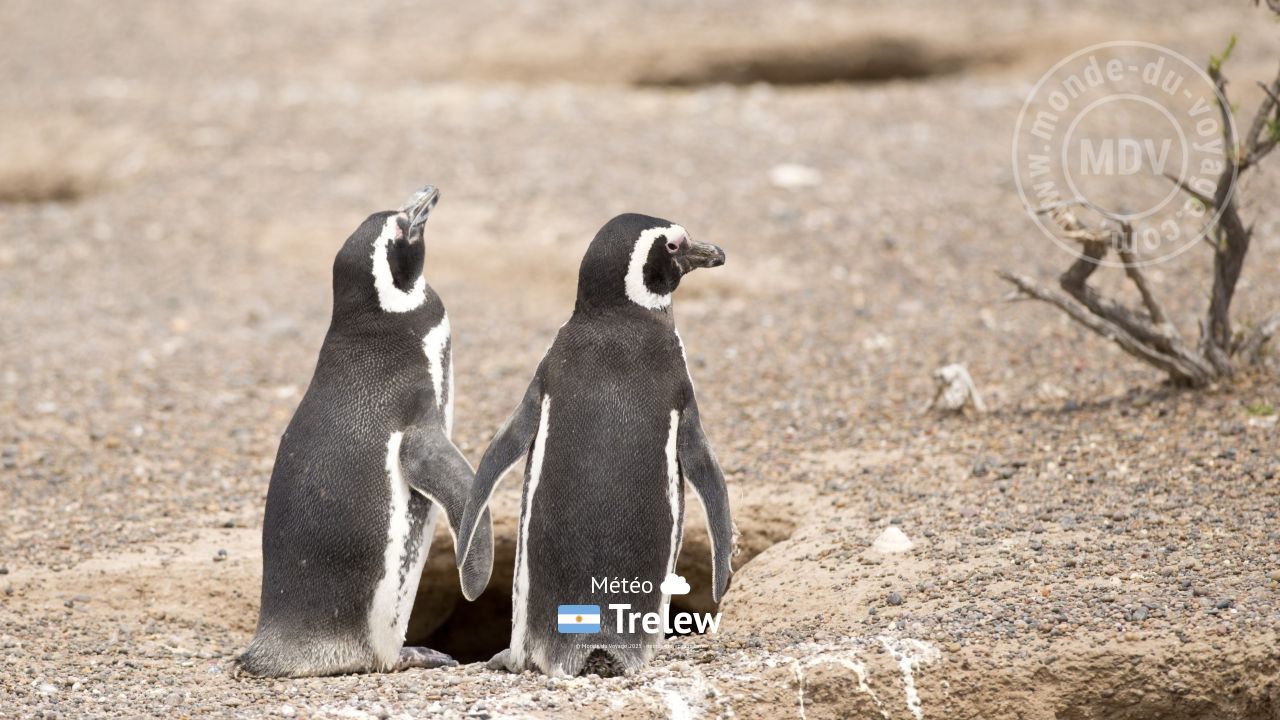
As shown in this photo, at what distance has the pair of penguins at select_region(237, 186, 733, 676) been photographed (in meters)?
4.30

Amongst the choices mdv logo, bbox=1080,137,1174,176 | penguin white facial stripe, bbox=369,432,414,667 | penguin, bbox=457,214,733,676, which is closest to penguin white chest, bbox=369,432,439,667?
penguin white facial stripe, bbox=369,432,414,667

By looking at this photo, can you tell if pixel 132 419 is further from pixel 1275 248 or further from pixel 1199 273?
pixel 1275 248

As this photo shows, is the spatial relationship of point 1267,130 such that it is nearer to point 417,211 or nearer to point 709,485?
point 709,485

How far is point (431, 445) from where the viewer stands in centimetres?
458

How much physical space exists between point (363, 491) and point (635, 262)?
47.1 inches

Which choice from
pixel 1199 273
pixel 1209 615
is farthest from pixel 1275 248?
pixel 1209 615

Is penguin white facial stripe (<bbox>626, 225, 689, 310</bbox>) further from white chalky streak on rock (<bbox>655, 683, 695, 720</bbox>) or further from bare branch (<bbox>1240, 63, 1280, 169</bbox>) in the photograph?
bare branch (<bbox>1240, 63, 1280, 169</bbox>)

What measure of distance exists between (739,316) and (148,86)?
7.05m

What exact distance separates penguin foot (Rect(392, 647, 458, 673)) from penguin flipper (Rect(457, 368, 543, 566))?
1.82 feet

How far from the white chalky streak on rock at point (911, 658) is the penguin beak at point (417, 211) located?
2.16 metres

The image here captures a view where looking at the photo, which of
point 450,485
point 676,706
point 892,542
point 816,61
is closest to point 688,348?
point 892,542

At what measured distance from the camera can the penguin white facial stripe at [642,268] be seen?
4422 millimetres

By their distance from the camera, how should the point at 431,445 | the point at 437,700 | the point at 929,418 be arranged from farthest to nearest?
the point at 929,418, the point at 431,445, the point at 437,700

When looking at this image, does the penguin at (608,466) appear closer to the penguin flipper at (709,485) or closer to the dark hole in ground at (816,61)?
the penguin flipper at (709,485)
